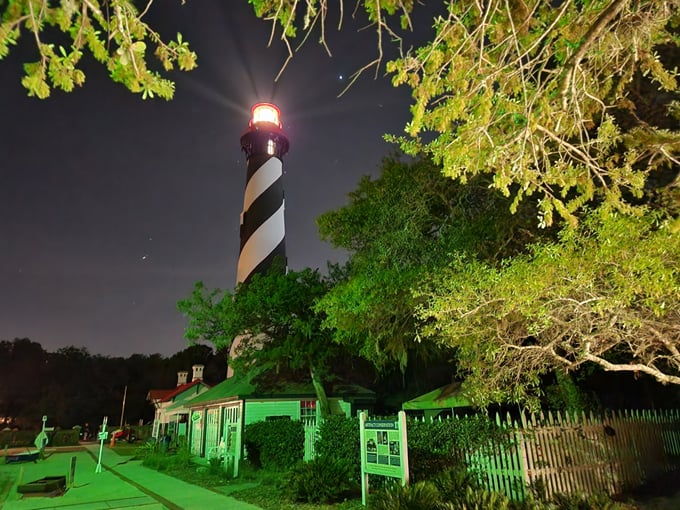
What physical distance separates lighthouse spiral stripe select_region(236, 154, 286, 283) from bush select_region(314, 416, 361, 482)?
14477mm

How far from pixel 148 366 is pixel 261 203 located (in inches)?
1923

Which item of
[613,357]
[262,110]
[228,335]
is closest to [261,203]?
[262,110]

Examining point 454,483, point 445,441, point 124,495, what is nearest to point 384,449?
point 445,441

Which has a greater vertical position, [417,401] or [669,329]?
[669,329]

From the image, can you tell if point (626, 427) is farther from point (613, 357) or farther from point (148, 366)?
point (148, 366)

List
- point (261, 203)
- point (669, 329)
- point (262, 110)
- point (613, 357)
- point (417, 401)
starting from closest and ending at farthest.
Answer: point (669, 329) < point (613, 357) < point (417, 401) < point (261, 203) < point (262, 110)

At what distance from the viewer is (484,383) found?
7762 millimetres

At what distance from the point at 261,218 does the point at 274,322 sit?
12.0m

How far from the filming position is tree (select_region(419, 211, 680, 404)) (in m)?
5.25

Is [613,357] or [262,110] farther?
[262,110]

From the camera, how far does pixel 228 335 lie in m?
16.3

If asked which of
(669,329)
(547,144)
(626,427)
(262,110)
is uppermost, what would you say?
(262,110)

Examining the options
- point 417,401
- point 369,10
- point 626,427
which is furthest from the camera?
point 417,401

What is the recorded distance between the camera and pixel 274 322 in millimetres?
16859
